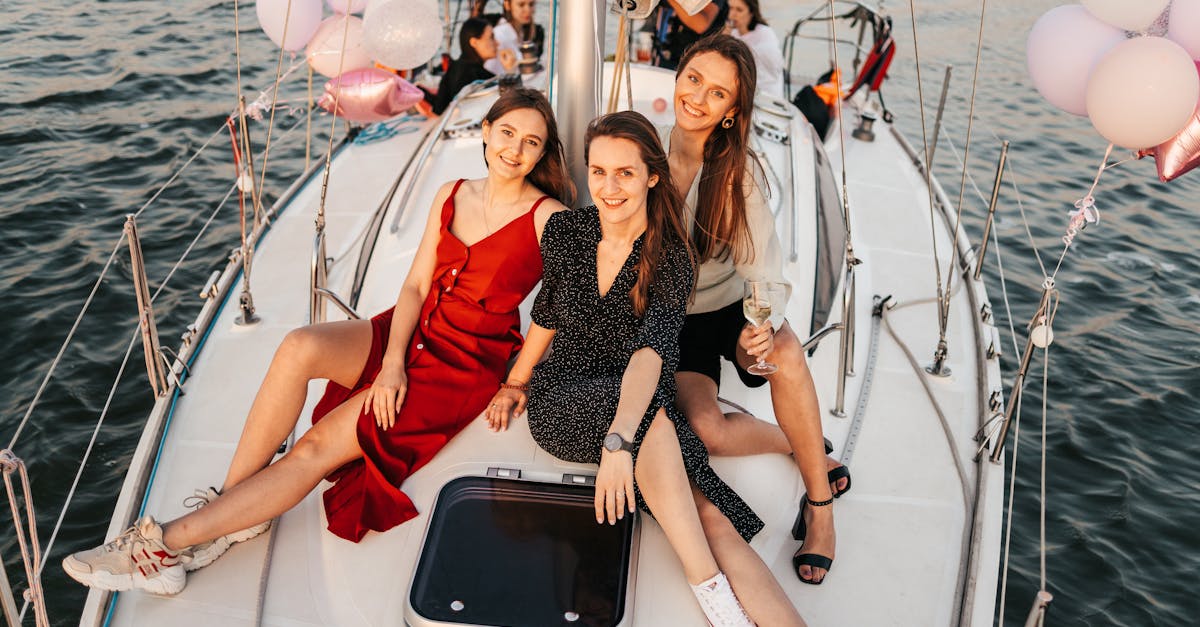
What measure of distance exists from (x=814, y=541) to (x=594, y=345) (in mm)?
758

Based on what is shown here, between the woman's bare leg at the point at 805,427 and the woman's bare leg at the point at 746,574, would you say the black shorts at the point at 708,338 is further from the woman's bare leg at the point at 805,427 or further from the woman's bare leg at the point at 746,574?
the woman's bare leg at the point at 746,574

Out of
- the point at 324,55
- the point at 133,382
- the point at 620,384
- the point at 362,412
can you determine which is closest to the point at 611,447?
the point at 620,384

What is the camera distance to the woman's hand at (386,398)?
7.94 ft

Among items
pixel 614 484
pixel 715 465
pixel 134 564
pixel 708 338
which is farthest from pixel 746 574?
pixel 134 564

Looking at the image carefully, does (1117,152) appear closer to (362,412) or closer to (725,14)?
(725,14)

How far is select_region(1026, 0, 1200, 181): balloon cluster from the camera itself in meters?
2.46

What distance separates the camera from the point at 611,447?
2.13 metres

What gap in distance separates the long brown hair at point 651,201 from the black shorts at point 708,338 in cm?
27

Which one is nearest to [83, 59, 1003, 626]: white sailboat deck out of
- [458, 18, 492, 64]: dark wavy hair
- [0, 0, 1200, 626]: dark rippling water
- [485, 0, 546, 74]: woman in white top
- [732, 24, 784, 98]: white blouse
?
[732, 24, 784, 98]: white blouse

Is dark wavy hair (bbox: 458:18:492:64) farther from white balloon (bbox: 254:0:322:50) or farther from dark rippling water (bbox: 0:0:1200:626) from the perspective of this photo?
dark rippling water (bbox: 0:0:1200:626)

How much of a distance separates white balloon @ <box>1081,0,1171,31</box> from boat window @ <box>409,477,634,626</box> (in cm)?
191

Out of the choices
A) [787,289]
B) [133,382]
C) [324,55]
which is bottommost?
[133,382]

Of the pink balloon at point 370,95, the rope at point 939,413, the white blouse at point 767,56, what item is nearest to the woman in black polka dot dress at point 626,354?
the rope at point 939,413

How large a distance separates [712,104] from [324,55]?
2.01 metres
